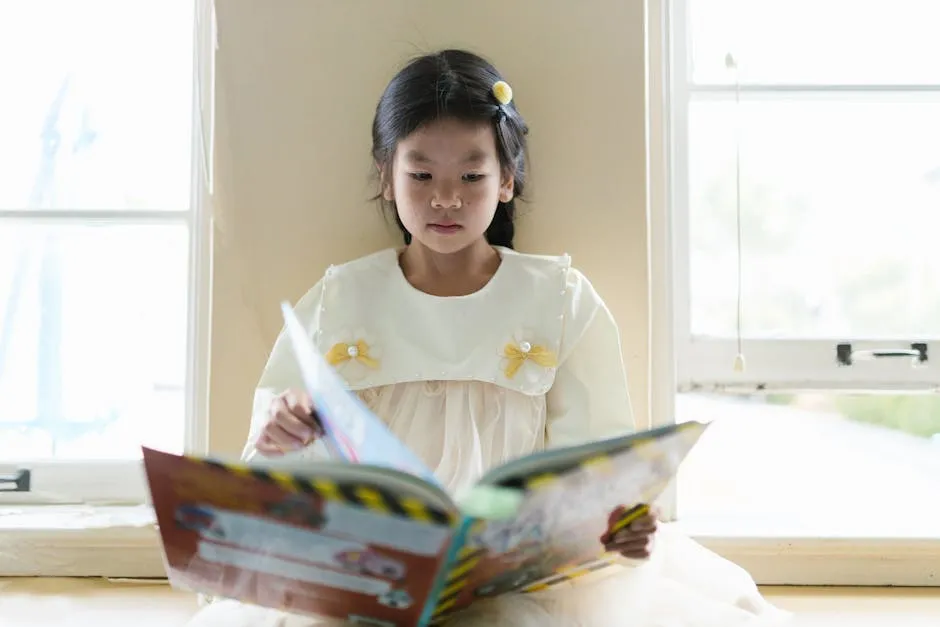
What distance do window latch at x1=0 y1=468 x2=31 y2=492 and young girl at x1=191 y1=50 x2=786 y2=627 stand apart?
497mm

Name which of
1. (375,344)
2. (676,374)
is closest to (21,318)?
(375,344)

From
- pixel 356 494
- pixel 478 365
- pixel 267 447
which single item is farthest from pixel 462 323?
pixel 356 494

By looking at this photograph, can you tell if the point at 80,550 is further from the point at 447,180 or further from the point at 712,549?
the point at 712,549

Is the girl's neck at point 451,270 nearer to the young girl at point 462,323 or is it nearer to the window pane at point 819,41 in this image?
the young girl at point 462,323

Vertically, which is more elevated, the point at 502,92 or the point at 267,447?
the point at 502,92

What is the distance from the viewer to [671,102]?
1.26 m

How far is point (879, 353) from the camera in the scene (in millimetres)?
1308

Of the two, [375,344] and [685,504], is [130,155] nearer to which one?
[375,344]

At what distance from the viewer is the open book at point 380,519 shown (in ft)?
Result: 2.01

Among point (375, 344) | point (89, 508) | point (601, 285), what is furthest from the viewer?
point (89, 508)

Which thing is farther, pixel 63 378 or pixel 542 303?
pixel 63 378

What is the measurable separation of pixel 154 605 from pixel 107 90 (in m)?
0.78

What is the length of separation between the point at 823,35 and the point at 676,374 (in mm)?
560

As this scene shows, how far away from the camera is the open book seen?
0.61 m
